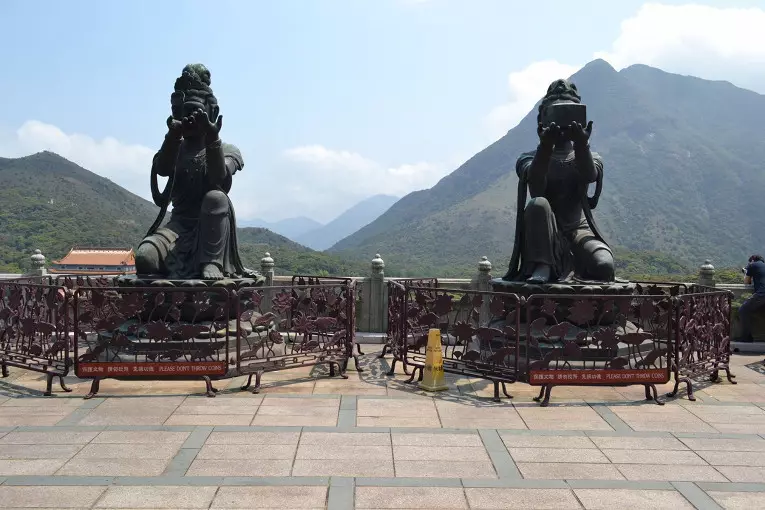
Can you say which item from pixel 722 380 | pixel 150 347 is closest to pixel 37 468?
pixel 150 347

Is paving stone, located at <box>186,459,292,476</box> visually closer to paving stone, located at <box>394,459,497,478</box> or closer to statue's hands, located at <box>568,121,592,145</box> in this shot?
paving stone, located at <box>394,459,497,478</box>

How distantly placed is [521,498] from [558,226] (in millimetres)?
5358

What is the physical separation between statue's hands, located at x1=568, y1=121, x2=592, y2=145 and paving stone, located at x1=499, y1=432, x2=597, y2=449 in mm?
4175

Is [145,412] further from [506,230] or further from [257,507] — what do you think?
[506,230]

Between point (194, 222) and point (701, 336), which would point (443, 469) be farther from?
point (194, 222)

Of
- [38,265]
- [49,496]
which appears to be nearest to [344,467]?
[49,496]

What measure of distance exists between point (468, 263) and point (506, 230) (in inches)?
336

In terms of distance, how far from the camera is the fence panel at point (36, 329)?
22.7 ft

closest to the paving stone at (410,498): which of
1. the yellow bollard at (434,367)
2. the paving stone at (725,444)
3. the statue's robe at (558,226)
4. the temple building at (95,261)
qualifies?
the paving stone at (725,444)

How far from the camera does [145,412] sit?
20.0 feet

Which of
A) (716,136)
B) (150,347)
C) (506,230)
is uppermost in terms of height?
(716,136)

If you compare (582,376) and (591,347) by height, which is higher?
(591,347)

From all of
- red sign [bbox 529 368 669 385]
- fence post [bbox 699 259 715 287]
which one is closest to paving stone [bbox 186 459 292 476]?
red sign [bbox 529 368 669 385]

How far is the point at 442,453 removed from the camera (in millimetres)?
Answer: 5059
